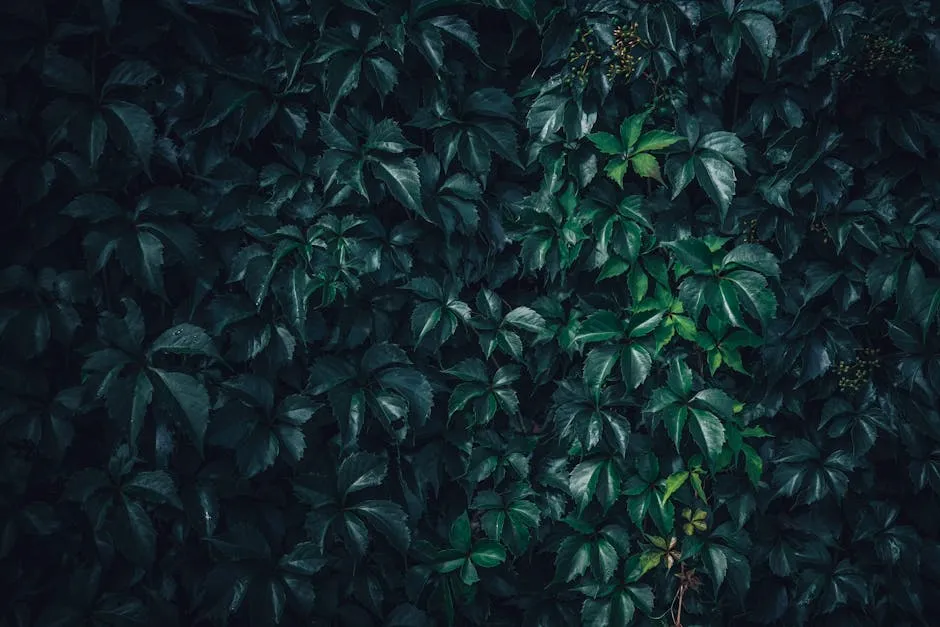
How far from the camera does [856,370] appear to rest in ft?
6.71

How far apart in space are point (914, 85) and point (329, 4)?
4.85ft

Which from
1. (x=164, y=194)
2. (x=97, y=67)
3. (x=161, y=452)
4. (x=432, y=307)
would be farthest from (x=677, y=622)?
(x=97, y=67)

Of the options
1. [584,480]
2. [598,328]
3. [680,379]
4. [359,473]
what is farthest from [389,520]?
[680,379]

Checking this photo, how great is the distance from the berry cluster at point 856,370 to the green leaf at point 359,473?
1.23 metres

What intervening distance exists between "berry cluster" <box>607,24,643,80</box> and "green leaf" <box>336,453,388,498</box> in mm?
1156

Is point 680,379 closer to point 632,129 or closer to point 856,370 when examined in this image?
point 856,370

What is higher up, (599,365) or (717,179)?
(717,179)

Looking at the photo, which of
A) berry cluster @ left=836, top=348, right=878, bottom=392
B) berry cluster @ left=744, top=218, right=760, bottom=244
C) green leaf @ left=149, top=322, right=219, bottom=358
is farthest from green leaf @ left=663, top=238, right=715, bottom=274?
green leaf @ left=149, top=322, right=219, bottom=358

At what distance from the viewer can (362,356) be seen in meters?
2.03

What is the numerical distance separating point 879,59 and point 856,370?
794 millimetres

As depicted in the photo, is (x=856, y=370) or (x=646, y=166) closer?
(x=646, y=166)

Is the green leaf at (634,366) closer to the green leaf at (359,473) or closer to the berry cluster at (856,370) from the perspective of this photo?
the berry cluster at (856,370)

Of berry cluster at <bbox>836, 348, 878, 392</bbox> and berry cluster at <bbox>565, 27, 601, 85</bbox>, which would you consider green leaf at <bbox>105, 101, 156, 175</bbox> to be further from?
berry cluster at <bbox>836, 348, 878, 392</bbox>

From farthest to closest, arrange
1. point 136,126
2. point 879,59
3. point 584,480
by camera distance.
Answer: point 584,480 < point 879,59 < point 136,126
